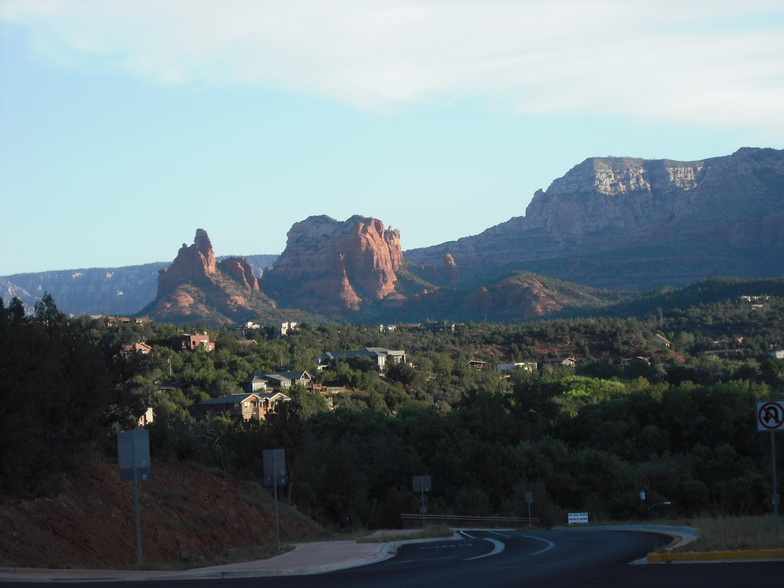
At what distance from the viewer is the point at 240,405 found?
2650 inches

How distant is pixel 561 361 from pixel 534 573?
9416 cm

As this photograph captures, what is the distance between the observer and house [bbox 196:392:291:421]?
6606 cm

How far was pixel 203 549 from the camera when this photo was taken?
68.1 ft

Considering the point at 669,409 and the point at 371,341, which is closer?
the point at 669,409

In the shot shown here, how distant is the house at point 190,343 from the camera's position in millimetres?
95750

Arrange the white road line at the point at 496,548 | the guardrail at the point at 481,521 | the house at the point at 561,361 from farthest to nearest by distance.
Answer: the house at the point at 561,361 < the guardrail at the point at 481,521 < the white road line at the point at 496,548

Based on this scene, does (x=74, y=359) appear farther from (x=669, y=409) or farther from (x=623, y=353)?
(x=623, y=353)

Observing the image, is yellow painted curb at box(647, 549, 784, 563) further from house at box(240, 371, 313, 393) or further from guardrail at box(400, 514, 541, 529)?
house at box(240, 371, 313, 393)

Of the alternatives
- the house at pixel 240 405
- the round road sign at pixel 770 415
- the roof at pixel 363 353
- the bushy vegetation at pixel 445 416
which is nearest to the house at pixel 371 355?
the roof at pixel 363 353

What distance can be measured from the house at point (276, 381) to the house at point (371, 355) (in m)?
10.2

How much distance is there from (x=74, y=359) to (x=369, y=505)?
20226mm

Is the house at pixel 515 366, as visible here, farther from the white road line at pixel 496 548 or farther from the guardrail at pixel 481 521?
the white road line at pixel 496 548

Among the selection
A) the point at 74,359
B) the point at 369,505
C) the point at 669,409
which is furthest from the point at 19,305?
the point at 669,409

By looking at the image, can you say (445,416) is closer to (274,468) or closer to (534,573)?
(274,468)
